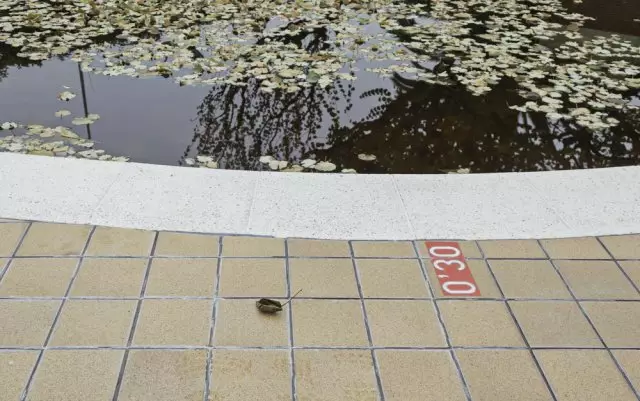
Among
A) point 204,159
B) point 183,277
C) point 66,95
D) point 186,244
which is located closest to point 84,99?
point 66,95

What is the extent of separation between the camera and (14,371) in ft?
6.78

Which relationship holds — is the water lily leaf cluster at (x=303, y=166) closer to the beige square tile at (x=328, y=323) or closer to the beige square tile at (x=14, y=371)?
the beige square tile at (x=328, y=323)

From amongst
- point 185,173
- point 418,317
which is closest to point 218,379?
point 418,317

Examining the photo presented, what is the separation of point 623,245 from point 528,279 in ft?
1.87

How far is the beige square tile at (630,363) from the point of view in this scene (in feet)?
7.03

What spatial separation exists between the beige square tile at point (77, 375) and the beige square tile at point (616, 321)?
1718 millimetres

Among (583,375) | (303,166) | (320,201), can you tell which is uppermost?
(320,201)

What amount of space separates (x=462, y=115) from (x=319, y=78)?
113cm

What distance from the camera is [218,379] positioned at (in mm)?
2062

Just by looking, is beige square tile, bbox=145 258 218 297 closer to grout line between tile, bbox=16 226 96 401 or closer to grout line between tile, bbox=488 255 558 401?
grout line between tile, bbox=16 226 96 401

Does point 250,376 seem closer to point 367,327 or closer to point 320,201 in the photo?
point 367,327

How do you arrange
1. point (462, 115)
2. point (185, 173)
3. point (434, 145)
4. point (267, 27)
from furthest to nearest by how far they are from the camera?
point (267, 27) → point (462, 115) → point (434, 145) → point (185, 173)

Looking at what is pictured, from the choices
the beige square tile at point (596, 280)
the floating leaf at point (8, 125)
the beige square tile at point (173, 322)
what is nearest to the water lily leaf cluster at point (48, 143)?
the floating leaf at point (8, 125)

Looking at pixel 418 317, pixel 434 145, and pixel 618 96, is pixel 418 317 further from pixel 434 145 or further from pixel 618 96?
pixel 618 96
